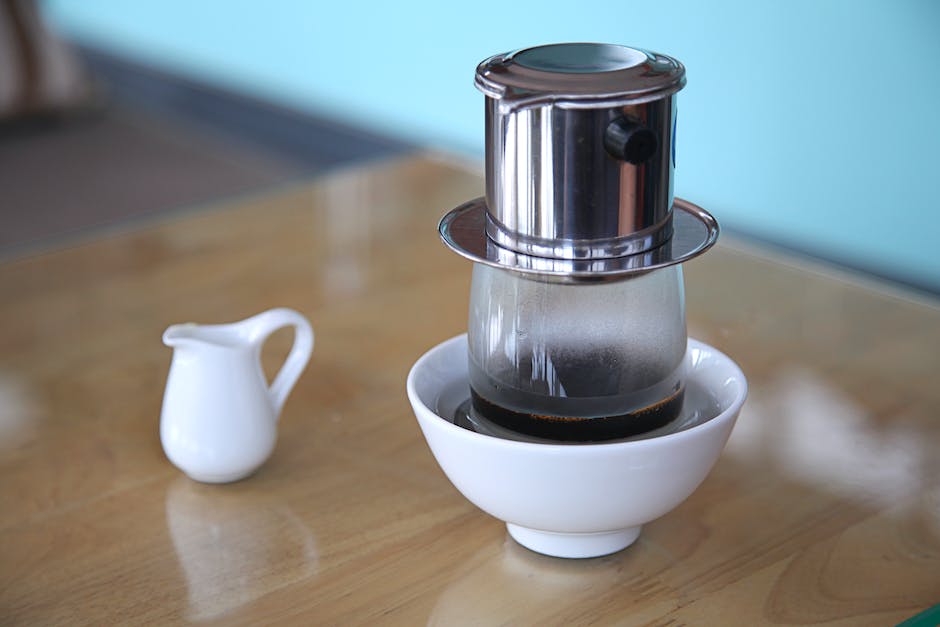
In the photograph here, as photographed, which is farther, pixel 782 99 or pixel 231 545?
pixel 782 99

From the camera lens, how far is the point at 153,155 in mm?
2785

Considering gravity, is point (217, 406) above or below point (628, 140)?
below

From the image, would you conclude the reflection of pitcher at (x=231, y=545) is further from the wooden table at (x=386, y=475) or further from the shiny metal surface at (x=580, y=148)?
the shiny metal surface at (x=580, y=148)

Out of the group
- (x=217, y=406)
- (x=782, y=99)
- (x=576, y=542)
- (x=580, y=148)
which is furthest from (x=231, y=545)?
(x=782, y=99)

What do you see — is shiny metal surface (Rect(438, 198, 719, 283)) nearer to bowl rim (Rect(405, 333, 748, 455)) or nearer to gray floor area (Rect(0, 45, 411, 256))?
bowl rim (Rect(405, 333, 748, 455))

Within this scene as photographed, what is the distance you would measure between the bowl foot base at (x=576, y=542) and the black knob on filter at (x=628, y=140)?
0.22 meters

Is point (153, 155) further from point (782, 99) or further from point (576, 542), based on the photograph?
point (576, 542)

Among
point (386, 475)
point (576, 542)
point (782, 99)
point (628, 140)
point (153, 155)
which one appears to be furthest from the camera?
point (153, 155)

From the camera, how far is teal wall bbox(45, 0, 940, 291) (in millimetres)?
1374

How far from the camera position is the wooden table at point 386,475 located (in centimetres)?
63

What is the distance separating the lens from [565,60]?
57 cm

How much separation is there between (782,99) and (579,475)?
1070 mm

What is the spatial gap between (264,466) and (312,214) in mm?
506

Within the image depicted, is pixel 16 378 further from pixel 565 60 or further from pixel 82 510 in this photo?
pixel 565 60
